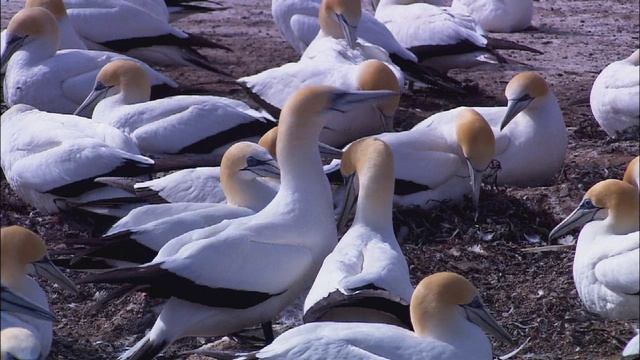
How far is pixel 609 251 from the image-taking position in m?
5.95

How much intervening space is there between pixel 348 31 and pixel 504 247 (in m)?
2.90

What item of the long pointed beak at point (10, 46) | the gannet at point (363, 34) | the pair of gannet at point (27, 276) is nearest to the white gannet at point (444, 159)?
the pair of gannet at point (27, 276)

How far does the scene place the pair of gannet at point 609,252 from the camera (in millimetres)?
5785

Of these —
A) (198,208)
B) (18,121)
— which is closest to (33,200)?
(18,121)

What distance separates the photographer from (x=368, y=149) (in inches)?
244

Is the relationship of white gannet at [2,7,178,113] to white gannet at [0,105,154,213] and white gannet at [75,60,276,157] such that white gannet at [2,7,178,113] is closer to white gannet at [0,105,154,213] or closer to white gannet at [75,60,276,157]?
white gannet at [75,60,276,157]

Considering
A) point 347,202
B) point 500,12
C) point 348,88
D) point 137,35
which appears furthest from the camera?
point 500,12

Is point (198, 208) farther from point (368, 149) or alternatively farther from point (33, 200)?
A: point (33, 200)

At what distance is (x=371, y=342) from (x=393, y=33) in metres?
5.64

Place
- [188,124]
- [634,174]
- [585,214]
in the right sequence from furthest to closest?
[188,124]
[634,174]
[585,214]

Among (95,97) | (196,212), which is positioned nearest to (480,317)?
(196,212)

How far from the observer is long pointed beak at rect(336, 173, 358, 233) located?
6.55 m

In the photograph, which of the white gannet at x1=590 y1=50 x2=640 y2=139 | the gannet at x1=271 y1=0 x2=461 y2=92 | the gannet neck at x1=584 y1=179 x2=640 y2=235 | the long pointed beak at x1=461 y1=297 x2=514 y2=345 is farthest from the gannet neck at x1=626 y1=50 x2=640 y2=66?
the long pointed beak at x1=461 y1=297 x2=514 y2=345

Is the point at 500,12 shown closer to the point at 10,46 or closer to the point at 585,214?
the point at 10,46
